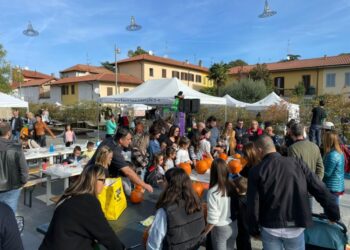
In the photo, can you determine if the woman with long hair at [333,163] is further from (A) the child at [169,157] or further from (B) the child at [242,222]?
(A) the child at [169,157]

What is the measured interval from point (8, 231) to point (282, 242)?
223cm

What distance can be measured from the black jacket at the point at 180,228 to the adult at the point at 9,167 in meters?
2.59

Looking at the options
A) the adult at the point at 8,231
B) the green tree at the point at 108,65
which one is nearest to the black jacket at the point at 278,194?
the adult at the point at 8,231

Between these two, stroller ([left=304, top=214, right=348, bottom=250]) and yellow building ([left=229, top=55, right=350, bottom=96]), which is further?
yellow building ([left=229, top=55, right=350, bottom=96])

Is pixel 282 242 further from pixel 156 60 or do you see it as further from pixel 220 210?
pixel 156 60

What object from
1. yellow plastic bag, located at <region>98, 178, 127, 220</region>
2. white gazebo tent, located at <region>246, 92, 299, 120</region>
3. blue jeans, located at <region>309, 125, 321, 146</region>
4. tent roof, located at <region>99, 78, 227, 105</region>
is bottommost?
yellow plastic bag, located at <region>98, 178, 127, 220</region>

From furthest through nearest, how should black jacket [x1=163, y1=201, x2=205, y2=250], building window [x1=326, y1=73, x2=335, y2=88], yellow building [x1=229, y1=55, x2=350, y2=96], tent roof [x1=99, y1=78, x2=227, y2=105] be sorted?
building window [x1=326, y1=73, x2=335, y2=88], yellow building [x1=229, y1=55, x2=350, y2=96], tent roof [x1=99, y1=78, x2=227, y2=105], black jacket [x1=163, y1=201, x2=205, y2=250]

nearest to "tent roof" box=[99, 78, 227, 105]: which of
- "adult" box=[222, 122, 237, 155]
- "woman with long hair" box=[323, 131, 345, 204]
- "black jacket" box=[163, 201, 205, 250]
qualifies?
"adult" box=[222, 122, 237, 155]

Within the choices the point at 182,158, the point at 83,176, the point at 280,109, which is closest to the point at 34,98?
the point at 280,109

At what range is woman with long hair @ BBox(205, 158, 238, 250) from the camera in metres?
3.00

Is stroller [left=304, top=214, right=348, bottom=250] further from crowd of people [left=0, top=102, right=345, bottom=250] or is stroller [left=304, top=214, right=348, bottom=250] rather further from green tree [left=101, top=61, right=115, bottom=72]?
green tree [left=101, top=61, right=115, bottom=72]

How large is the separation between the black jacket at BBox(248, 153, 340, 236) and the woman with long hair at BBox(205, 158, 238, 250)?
1.77ft

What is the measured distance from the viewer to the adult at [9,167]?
12.6ft

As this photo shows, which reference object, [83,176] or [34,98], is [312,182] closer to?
[83,176]
